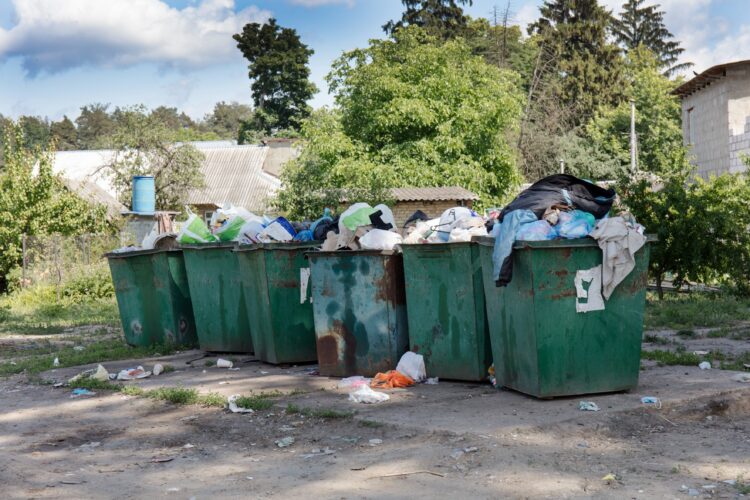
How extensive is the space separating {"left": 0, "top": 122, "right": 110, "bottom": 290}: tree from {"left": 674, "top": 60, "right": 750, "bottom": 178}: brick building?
16341 mm

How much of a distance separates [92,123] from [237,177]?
51.4m

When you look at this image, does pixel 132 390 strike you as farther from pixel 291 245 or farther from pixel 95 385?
pixel 291 245

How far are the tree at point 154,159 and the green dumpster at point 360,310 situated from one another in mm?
A: 24506

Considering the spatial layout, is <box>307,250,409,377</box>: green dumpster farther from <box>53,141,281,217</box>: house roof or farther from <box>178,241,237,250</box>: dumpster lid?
<box>53,141,281,217</box>: house roof

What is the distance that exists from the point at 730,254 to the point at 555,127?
35149 millimetres

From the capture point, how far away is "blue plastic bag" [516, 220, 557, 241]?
6.05m

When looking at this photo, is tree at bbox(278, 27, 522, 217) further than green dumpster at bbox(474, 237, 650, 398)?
Yes

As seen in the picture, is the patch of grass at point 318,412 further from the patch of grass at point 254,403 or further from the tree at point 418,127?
the tree at point 418,127

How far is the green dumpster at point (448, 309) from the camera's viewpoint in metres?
6.91

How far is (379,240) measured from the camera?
24.4 feet

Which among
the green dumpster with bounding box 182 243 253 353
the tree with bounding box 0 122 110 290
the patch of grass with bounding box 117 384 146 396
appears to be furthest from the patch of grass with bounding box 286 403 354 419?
the tree with bounding box 0 122 110 290

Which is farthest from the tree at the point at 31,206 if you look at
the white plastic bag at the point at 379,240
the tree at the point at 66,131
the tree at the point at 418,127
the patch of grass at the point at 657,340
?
the tree at the point at 66,131

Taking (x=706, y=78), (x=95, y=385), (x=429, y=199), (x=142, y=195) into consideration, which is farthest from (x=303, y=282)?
(x=706, y=78)

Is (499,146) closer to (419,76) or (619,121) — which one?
(419,76)
